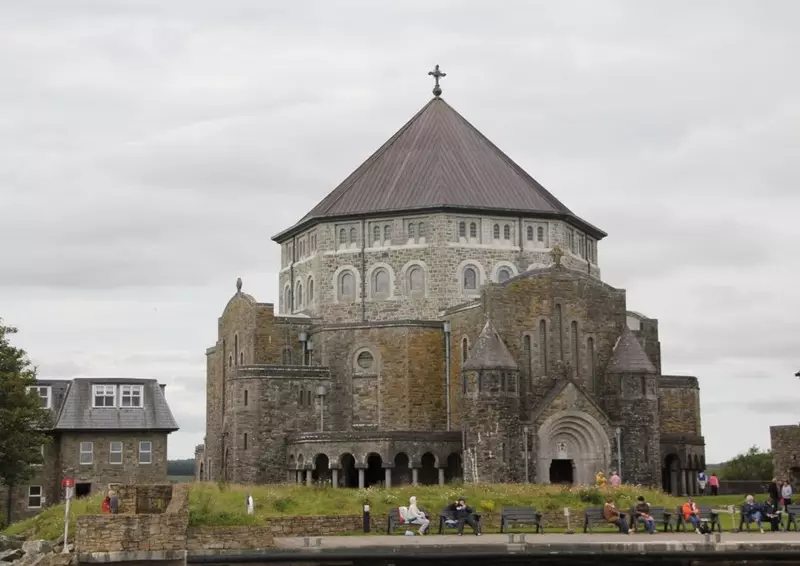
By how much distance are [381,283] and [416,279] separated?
7.32 ft

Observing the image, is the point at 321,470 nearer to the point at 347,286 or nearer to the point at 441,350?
the point at 441,350

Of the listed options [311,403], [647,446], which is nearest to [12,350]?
[311,403]

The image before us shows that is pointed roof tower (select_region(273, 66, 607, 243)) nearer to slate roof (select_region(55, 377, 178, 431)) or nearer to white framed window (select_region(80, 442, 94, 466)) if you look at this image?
slate roof (select_region(55, 377, 178, 431))

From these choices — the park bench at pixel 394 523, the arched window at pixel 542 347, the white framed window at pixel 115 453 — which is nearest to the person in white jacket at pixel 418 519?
the park bench at pixel 394 523

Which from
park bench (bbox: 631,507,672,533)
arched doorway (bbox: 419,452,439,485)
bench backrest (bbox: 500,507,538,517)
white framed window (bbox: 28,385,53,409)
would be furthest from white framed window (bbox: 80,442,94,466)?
park bench (bbox: 631,507,672,533)

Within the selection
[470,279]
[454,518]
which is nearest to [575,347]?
[470,279]

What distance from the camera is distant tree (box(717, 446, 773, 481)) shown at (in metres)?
106

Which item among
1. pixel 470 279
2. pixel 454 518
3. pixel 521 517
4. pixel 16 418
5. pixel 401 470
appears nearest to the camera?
pixel 454 518

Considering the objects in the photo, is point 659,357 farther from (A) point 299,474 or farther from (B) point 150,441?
(B) point 150,441

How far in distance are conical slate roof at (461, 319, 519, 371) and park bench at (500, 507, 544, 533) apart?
21421mm

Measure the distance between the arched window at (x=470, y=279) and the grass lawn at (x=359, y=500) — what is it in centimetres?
2472

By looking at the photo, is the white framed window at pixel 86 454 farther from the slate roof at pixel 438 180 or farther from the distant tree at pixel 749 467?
the distant tree at pixel 749 467

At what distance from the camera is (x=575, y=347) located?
6638cm

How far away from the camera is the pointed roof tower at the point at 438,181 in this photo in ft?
253
